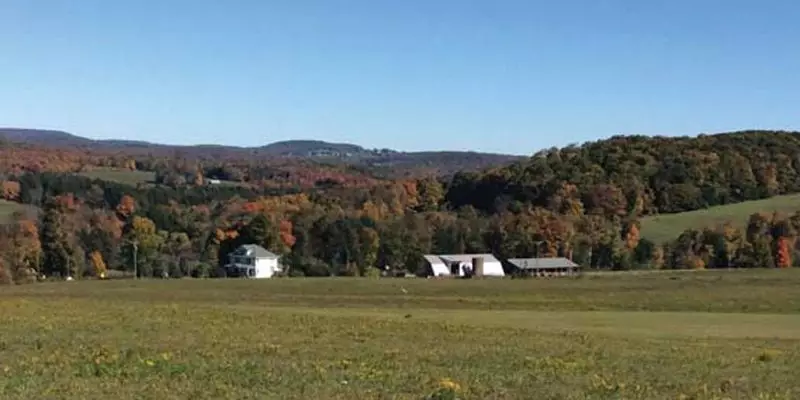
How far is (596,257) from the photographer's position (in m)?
134

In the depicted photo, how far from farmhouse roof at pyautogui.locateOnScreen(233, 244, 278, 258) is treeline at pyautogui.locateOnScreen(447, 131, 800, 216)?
3817 cm

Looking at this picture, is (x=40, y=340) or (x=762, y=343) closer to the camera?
(x=40, y=340)

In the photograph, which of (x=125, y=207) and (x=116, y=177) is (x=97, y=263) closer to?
(x=125, y=207)

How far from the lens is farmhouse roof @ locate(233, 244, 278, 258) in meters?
126

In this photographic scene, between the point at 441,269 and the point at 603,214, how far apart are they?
27789 mm

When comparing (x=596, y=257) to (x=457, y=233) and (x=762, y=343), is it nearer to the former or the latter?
(x=457, y=233)

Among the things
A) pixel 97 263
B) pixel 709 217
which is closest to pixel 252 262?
pixel 97 263

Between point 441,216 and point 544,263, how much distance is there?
2495 centimetres

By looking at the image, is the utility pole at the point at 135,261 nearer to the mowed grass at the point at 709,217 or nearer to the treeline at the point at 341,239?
the treeline at the point at 341,239

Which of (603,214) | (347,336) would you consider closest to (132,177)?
(603,214)

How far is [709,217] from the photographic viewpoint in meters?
139

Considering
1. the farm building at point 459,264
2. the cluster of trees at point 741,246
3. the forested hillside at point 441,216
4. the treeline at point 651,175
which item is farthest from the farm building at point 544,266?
the treeline at point 651,175

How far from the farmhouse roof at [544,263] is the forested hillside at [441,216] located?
4.33 metres

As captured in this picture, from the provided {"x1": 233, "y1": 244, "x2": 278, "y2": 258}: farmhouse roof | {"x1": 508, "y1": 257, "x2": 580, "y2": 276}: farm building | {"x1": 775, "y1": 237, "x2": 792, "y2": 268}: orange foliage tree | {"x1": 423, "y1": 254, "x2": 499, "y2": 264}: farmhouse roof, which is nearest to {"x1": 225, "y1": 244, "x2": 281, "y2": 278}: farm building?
{"x1": 233, "y1": 244, "x2": 278, "y2": 258}: farmhouse roof
